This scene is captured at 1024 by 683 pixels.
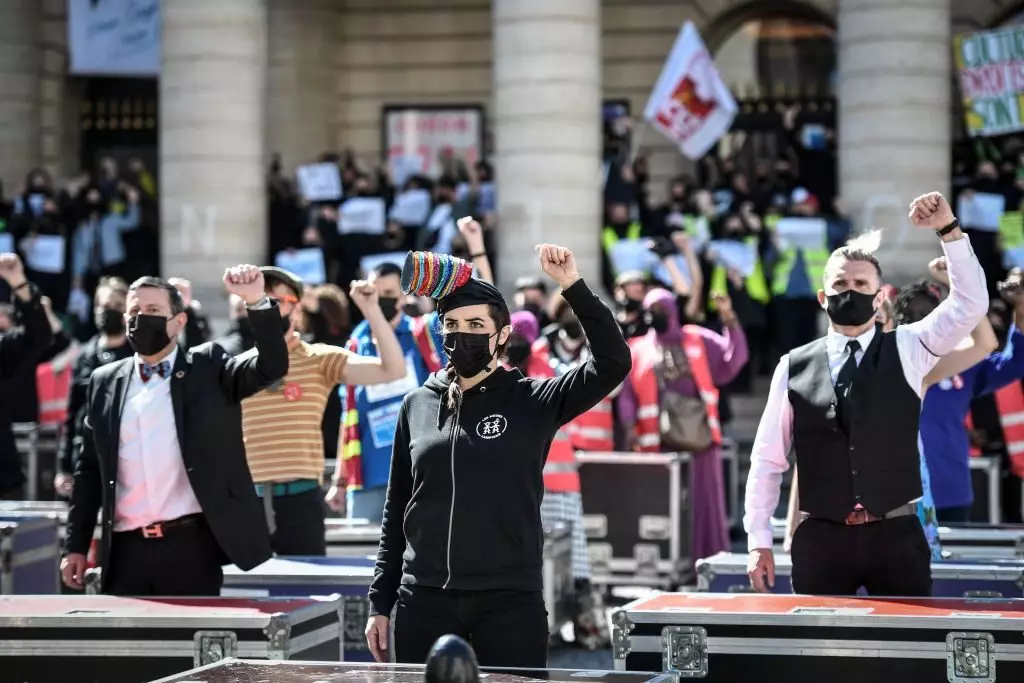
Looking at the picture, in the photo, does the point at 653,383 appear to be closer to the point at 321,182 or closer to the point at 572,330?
the point at 572,330

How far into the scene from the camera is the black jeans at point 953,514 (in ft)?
34.2

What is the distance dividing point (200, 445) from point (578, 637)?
422cm

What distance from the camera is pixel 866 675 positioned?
6547 millimetres

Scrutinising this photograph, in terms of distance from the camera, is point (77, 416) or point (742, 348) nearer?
point (77, 416)

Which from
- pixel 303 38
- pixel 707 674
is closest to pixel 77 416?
pixel 707 674

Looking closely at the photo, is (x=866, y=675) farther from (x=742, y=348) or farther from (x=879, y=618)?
(x=742, y=348)

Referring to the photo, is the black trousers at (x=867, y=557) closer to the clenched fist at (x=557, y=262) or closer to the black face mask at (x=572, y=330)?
the clenched fist at (x=557, y=262)

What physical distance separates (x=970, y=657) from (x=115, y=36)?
1978cm

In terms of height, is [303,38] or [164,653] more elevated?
[303,38]

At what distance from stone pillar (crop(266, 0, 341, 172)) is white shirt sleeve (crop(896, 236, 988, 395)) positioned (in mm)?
19979

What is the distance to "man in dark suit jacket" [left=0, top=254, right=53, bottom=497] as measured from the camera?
8.98m

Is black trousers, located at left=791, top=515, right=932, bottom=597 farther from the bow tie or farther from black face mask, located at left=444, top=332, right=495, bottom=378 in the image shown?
the bow tie

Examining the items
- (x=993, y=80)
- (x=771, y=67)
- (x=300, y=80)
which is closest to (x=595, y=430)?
(x=993, y=80)

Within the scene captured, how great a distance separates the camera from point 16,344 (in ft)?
31.2
